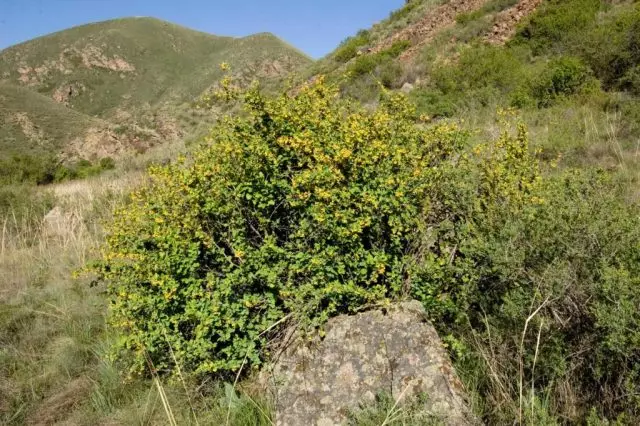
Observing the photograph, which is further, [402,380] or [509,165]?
[509,165]

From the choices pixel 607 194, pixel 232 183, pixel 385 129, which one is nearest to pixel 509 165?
pixel 607 194

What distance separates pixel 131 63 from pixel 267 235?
76085mm

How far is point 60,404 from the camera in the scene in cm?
363

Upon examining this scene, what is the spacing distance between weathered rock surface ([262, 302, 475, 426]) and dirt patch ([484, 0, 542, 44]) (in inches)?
A: 487

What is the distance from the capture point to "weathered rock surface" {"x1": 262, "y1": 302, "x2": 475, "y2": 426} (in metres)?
2.57

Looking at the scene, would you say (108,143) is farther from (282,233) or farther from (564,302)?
(564,302)

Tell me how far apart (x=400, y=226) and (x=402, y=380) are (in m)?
0.94

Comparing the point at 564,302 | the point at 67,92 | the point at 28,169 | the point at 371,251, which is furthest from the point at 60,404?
the point at 67,92

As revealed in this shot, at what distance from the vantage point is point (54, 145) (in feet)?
98.4

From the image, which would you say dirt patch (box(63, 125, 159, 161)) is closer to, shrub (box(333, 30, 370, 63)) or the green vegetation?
shrub (box(333, 30, 370, 63))

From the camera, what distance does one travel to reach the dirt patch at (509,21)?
13164 millimetres

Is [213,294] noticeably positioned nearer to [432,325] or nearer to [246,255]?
[246,255]

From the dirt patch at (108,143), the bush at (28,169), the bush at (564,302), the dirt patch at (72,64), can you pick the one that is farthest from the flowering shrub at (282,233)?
the dirt patch at (72,64)

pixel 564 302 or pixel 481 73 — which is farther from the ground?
pixel 481 73
